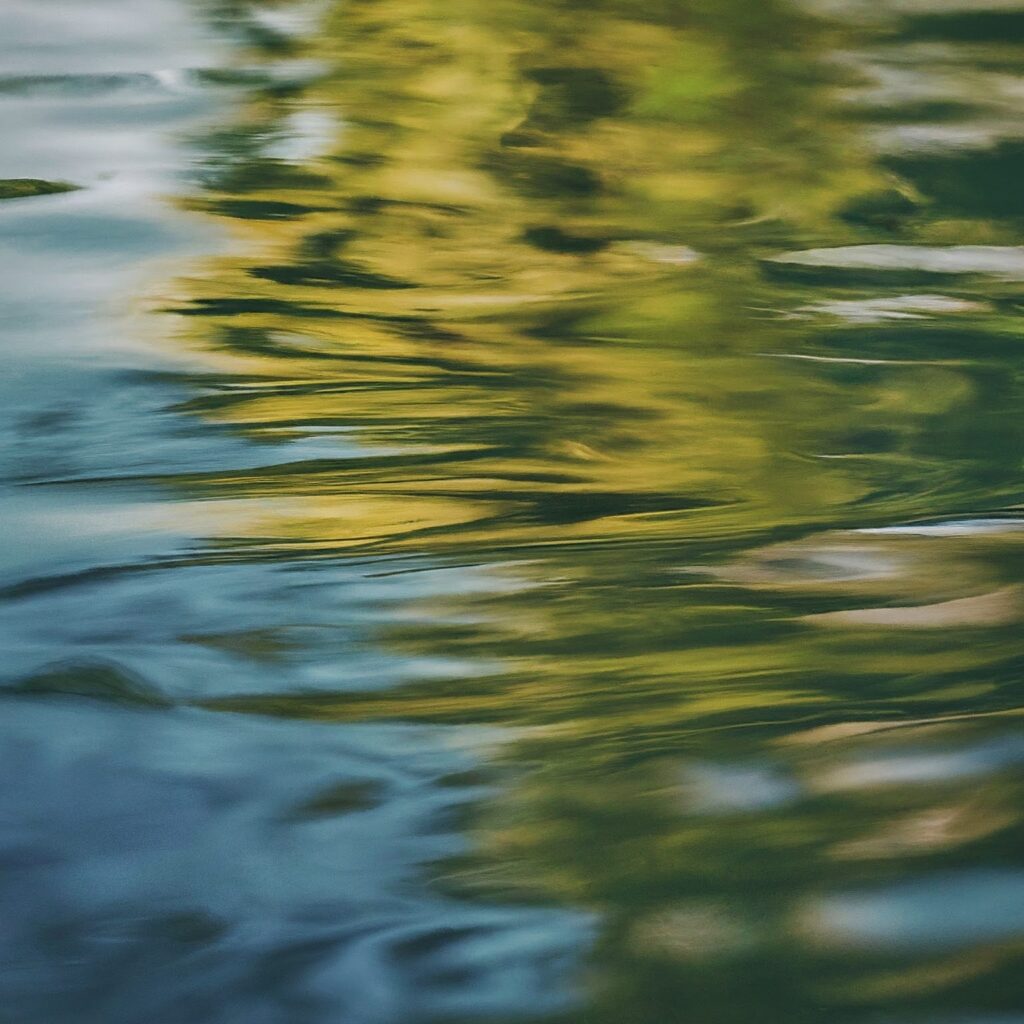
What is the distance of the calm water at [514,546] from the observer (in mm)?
523

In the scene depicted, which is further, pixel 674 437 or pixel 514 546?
pixel 674 437

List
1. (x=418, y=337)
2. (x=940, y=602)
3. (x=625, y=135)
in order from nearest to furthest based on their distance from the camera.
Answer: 1. (x=940, y=602)
2. (x=418, y=337)
3. (x=625, y=135)

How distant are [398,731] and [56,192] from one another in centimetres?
100

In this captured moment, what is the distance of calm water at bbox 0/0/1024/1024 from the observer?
52cm

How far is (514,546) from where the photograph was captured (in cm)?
85

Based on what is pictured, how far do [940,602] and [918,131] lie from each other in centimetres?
100

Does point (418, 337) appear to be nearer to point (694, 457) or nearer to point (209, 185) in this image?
point (694, 457)

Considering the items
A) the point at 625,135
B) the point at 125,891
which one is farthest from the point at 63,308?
the point at 125,891

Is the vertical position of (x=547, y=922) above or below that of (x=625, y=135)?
below

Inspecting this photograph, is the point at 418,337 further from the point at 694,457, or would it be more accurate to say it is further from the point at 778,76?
the point at 778,76

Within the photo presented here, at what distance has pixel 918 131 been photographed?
1645 mm

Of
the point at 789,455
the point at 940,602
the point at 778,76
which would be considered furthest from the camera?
the point at 778,76

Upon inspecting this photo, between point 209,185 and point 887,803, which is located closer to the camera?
point 887,803

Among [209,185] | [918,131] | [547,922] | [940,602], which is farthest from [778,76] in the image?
[547,922]
